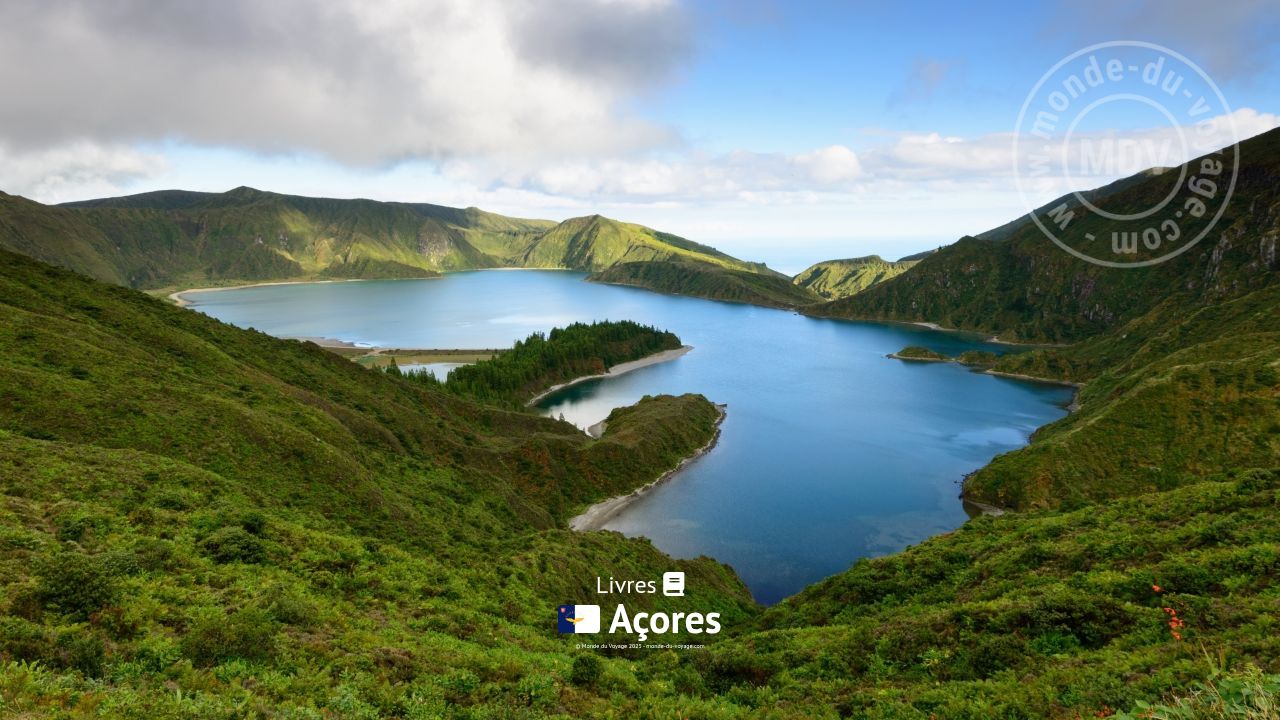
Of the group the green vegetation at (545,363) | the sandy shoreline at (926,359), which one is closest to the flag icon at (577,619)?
the green vegetation at (545,363)

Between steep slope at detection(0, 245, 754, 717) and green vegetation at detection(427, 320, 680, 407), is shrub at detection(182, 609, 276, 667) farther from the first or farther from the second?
green vegetation at detection(427, 320, 680, 407)

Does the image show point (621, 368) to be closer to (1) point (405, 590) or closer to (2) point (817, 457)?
(2) point (817, 457)

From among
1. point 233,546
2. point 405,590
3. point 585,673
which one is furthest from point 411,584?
point 585,673

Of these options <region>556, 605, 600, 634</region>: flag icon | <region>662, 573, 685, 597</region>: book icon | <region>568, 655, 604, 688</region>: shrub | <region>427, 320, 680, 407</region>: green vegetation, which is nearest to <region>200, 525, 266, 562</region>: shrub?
<region>568, 655, 604, 688</region>: shrub

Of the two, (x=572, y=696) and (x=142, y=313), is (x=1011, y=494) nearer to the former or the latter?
(x=572, y=696)

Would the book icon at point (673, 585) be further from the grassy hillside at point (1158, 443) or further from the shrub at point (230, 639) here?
the grassy hillside at point (1158, 443)

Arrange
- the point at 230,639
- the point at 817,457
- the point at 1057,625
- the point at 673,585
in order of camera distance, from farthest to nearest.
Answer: the point at 817,457
the point at 673,585
the point at 1057,625
the point at 230,639
